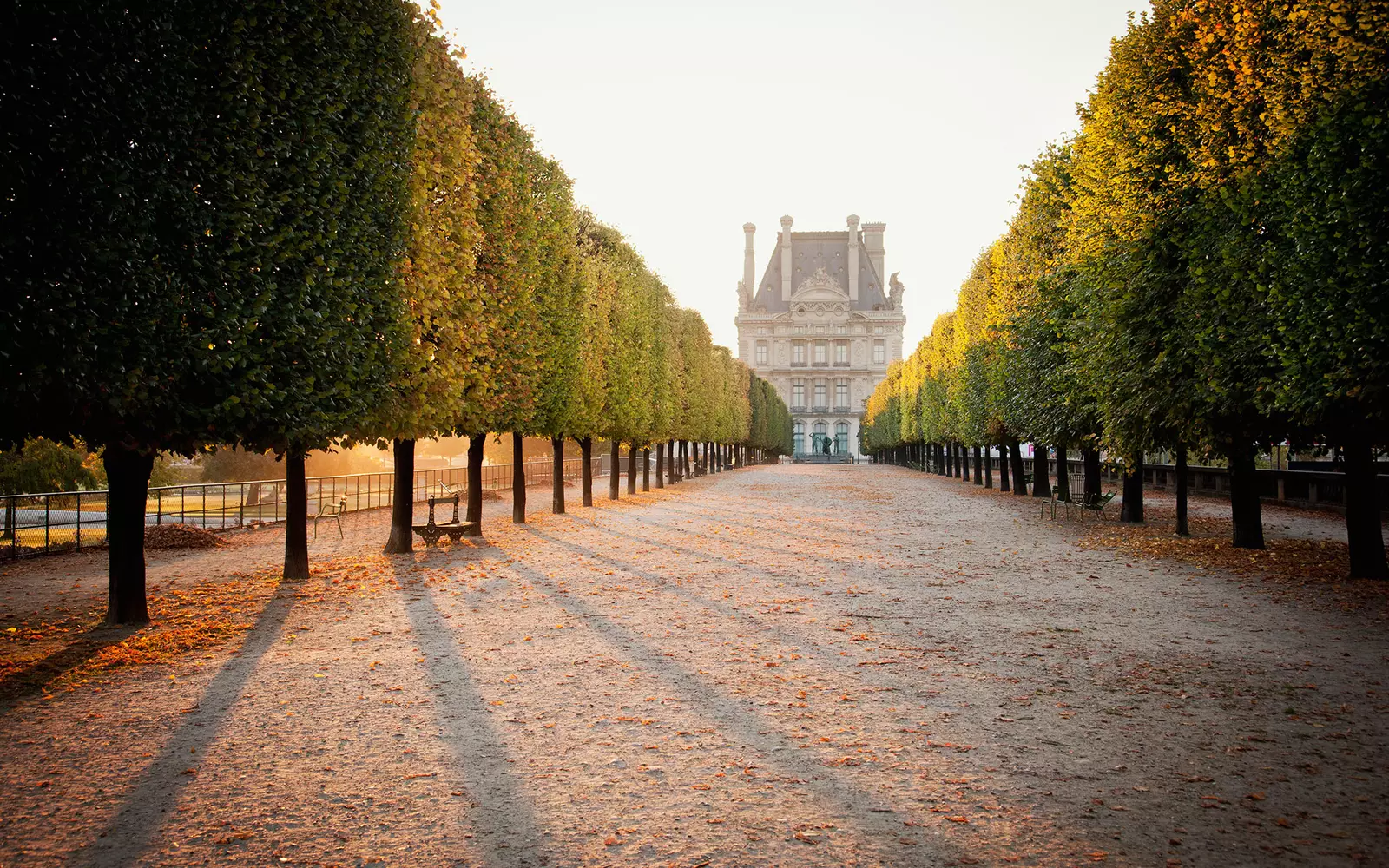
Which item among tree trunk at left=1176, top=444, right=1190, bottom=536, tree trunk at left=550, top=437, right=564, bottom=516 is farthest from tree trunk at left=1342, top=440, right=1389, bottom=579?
tree trunk at left=550, top=437, right=564, bottom=516

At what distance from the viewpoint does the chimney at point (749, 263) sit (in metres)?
153

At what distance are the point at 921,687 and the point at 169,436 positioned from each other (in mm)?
7618

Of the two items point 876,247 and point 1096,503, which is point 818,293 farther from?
point 1096,503

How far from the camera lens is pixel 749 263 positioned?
155250mm

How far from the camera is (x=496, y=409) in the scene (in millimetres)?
19188

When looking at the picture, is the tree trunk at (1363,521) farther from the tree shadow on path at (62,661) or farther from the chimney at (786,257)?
the chimney at (786,257)

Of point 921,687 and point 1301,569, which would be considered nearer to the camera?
point 921,687

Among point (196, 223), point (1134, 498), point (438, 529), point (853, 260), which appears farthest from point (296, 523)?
point (853, 260)

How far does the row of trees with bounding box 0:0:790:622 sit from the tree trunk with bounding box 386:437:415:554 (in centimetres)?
6

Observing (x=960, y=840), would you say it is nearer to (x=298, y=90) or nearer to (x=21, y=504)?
(x=298, y=90)

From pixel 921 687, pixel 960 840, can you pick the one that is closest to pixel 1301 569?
pixel 921 687

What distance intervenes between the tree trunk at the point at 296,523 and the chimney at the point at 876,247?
14414 cm

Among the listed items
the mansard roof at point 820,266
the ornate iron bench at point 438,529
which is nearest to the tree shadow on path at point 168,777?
the ornate iron bench at point 438,529

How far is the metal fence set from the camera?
16875 mm
